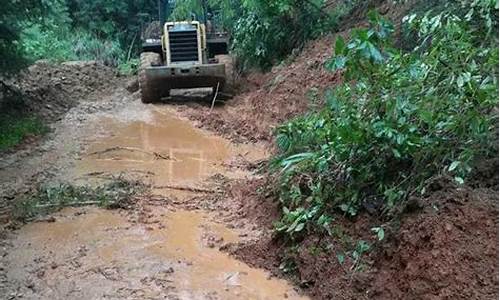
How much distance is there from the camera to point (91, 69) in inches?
608

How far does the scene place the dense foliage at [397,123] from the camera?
4.51 metres

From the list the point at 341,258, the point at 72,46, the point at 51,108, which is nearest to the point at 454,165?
the point at 341,258

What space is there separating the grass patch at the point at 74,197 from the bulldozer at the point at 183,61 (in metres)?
4.97

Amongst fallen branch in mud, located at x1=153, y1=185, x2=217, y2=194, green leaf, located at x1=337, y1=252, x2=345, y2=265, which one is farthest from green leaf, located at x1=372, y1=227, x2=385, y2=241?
fallen branch in mud, located at x1=153, y1=185, x2=217, y2=194

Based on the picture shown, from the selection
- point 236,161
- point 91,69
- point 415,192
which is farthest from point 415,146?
point 91,69

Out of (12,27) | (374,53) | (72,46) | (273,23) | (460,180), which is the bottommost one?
(72,46)

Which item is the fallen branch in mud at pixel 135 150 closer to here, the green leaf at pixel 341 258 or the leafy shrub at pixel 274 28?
the green leaf at pixel 341 258

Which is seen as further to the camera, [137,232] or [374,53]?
[137,232]

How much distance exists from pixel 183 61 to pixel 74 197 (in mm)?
6273

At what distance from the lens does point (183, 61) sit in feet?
41.2

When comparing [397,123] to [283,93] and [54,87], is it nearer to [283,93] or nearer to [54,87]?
[283,93]

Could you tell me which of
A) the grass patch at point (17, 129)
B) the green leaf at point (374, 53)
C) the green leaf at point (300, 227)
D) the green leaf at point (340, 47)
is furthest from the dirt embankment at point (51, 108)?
the green leaf at point (374, 53)

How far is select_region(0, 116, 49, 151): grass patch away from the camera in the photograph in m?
9.05

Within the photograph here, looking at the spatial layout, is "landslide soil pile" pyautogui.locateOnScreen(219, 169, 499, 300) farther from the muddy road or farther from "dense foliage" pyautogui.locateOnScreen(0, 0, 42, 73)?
"dense foliage" pyautogui.locateOnScreen(0, 0, 42, 73)
